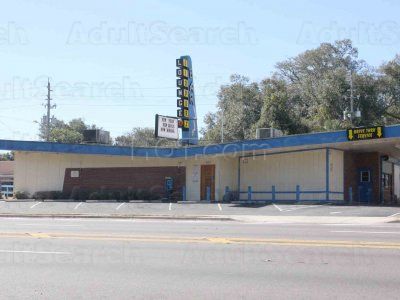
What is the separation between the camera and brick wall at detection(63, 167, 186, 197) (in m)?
35.1

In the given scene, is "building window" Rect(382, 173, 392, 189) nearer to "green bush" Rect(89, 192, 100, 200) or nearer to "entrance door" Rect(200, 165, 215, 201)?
"entrance door" Rect(200, 165, 215, 201)

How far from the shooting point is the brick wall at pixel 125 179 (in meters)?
35.1

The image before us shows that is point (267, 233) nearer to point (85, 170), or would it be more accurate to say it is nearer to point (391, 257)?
point (391, 257)

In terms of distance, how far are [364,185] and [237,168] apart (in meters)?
7.96

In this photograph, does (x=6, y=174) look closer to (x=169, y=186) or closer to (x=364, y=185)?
(x=169, y=186)

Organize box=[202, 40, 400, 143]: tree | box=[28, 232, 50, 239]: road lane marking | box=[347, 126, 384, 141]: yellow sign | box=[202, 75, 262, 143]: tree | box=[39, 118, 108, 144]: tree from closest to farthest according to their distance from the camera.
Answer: box=[28, 232, 50, 239]: road lane marking
box=[347, 126, 384, 141]: yellow sign
box=[202, 40, 400, 143]: tree
box=[202, 75, 262, 143]: tree
box=[39, 118, 108, 144]: tree

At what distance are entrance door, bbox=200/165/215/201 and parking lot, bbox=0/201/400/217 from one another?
293cm

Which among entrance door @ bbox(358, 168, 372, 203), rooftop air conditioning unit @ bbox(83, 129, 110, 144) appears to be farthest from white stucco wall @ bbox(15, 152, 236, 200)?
entrance door @ bbox(358, 168, 372, 203)

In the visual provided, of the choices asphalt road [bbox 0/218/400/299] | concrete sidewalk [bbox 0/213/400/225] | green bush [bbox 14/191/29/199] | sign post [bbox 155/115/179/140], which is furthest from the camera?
sign post [bbox 155/115/179/140]

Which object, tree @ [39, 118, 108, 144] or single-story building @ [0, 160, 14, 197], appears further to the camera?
tree @ [39, 118, 108, 144]

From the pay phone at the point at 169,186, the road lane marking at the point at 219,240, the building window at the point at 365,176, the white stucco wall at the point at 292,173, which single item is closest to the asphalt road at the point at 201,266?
the road lane marking at the point at 219,240

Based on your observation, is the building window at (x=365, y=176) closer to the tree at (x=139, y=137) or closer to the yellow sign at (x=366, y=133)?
the yellow sign at (x=366, y=133)

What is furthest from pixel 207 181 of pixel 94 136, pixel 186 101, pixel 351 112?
pixel 351 112

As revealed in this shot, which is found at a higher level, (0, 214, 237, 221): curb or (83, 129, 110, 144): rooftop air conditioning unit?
(83, 129, 110, 144): rooftop air conditioning unit
